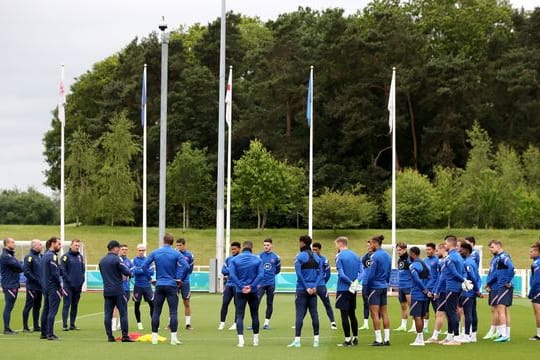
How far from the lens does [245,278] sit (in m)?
18.9

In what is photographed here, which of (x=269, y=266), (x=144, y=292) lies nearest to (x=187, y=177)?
(x=269, y=266)

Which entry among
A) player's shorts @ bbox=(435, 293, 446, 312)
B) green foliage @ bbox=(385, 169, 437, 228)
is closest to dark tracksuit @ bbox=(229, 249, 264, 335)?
player's shorts @ bbox=(435, 293, 446, 312)

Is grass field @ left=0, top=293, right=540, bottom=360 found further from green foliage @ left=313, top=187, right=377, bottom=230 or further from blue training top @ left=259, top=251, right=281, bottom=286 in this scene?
green foliage @ left=313, top=187, right=377, bottom=230

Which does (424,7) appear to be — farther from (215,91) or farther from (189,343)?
(189,343)

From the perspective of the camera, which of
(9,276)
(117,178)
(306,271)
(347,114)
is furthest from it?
(347,114)

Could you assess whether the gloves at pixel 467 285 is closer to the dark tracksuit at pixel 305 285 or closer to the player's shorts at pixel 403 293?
the dark tracksuit at pixel 305 285

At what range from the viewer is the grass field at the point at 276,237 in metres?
63.3

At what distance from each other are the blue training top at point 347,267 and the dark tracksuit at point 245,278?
61.3 inches

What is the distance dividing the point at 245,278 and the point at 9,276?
6607mm

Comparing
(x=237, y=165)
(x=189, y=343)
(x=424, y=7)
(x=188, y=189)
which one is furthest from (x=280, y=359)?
(x=424, y=7)

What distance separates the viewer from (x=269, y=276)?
80.3 feet

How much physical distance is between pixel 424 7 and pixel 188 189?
86.9 ft

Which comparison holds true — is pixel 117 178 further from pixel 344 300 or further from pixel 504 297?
pixel 344 300

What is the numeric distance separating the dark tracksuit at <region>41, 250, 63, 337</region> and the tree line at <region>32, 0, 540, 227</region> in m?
46.9
